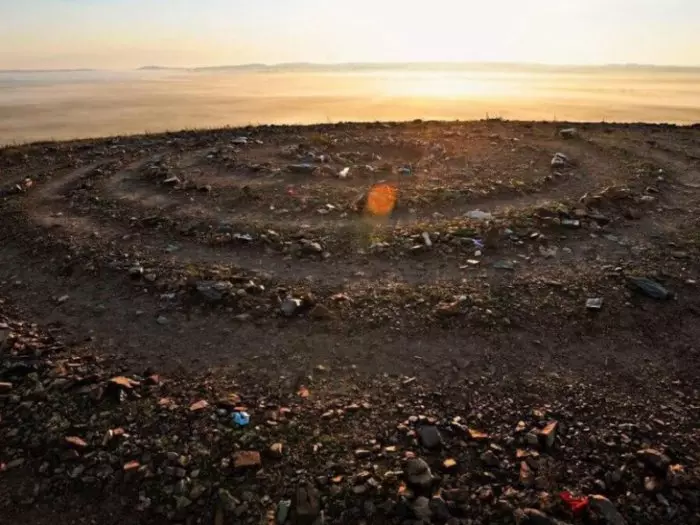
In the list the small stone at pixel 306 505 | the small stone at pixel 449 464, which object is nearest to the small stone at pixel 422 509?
the small stone at pixel 449 464

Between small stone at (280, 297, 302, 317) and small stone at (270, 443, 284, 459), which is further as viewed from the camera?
small stone at (280, 297, 302, 317)

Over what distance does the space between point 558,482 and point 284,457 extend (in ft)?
7.84

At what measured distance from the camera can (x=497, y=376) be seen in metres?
5.83

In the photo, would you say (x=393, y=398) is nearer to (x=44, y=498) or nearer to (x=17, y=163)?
(x=44, y=498)

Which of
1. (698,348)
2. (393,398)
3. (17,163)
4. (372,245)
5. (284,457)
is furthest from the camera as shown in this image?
(17,163)

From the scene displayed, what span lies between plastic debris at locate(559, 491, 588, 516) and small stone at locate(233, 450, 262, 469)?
258 cm

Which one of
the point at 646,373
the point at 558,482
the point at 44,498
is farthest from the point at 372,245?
the point at 44,498

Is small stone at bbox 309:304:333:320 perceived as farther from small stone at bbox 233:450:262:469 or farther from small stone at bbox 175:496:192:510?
small stone at bbox 175:496:192:510

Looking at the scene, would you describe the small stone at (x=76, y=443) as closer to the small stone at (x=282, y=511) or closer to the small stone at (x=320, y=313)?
the small stone at (x=282, y=511)

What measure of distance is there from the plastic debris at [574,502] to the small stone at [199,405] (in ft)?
11.2

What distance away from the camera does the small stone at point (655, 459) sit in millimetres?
4551

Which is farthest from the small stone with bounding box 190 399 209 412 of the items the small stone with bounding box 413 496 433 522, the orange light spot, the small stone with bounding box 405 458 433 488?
the orange light spot

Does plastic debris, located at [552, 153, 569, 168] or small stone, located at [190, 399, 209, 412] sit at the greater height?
plastic debris, located at [552, 153, 569, 168]

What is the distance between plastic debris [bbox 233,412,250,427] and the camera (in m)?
5.17
